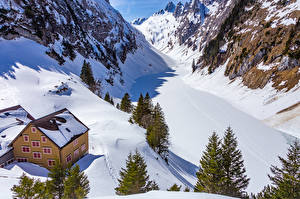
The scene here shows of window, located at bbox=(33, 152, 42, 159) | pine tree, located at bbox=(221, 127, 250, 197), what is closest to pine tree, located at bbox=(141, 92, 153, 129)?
window, located at bbox=(33, 152, 42, 159)

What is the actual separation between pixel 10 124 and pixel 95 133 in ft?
41.8

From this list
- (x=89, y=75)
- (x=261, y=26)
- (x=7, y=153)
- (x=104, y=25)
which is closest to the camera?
(x=7, y=153)

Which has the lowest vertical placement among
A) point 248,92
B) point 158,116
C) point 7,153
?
point 7,153

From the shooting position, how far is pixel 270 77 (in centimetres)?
5469

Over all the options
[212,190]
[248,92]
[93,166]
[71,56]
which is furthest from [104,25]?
[212,190]

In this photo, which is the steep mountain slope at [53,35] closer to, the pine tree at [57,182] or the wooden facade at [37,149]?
the wooden facade at [37,149]

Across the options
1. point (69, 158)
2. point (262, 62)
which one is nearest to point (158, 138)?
point (69, 158)

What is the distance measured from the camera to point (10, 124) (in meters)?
26.3

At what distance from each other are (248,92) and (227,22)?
2709 inches

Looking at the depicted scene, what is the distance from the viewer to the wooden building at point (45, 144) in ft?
74.9

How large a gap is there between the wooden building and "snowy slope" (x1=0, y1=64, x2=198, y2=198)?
1.29 m

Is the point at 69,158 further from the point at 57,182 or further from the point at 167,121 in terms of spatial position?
the point at 167,121

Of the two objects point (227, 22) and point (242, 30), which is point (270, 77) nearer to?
point (242, 30)

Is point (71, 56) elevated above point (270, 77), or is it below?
above
